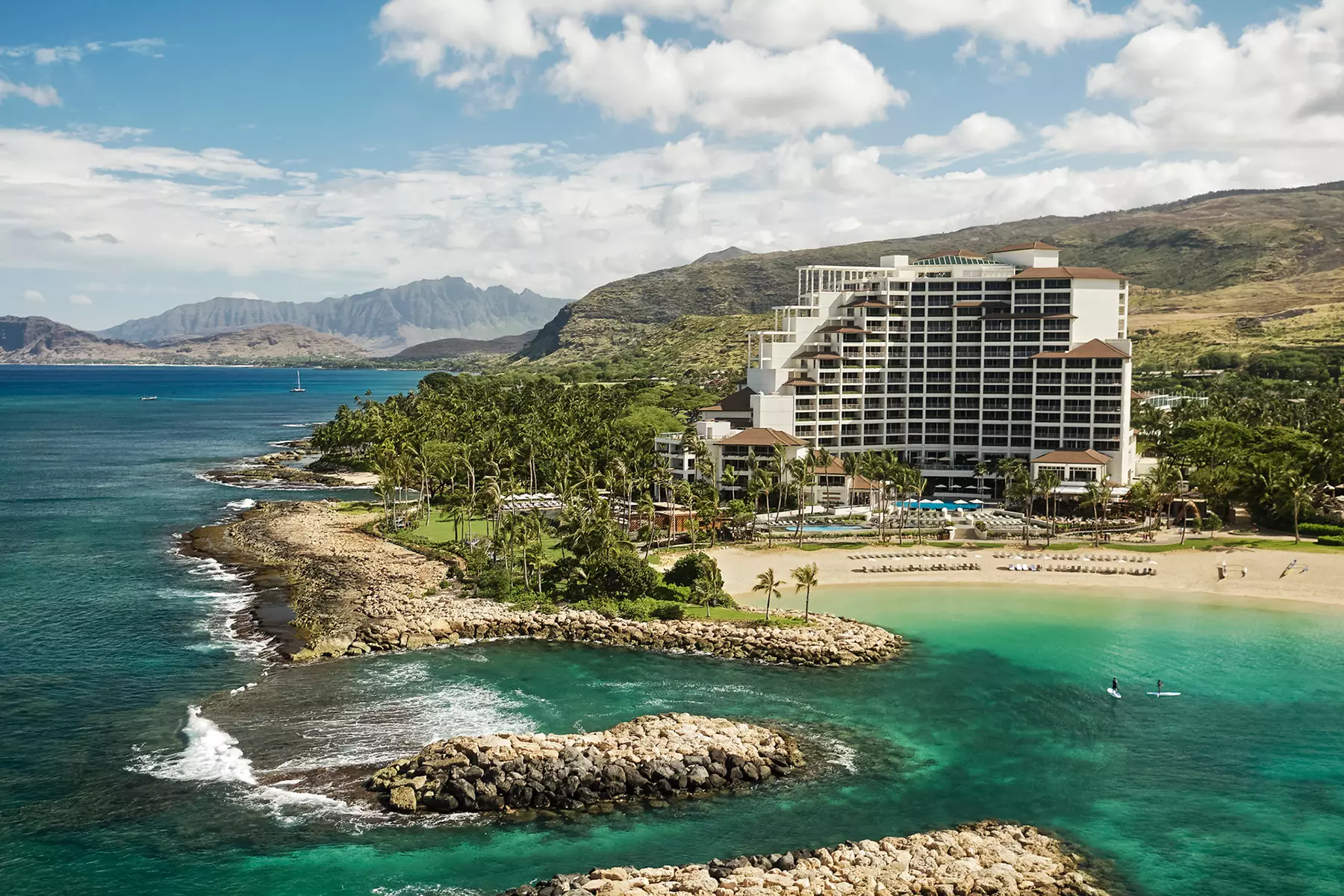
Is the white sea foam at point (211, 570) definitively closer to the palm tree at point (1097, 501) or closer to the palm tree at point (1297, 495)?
the palm tree at point (1097, 501)

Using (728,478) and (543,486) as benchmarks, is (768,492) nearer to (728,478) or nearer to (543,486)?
(728,478)

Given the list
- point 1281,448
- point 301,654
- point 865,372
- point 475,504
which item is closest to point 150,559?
point 475,504

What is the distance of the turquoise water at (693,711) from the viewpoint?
131ft

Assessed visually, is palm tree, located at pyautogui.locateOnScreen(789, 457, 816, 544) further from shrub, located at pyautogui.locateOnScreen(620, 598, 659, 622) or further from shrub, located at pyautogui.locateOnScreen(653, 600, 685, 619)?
shrub, located at pyautogui.locateOnScreen(653, 600, 685, 619)

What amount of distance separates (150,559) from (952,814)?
7859 centimetres

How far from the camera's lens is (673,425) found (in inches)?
5974

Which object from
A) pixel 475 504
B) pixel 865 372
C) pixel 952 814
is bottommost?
pixel 952 814

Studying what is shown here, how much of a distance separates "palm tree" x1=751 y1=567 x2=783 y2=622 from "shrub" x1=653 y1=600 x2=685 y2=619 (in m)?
5.71

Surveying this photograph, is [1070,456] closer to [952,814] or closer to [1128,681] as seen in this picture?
[1128,681]

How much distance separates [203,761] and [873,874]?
1225 inches

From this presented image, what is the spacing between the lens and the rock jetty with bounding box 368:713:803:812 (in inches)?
1722

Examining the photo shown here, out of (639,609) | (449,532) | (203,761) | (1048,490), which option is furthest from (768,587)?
(449,532)

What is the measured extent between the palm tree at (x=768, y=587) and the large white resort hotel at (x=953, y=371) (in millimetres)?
37186

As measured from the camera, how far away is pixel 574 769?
44938 mm
